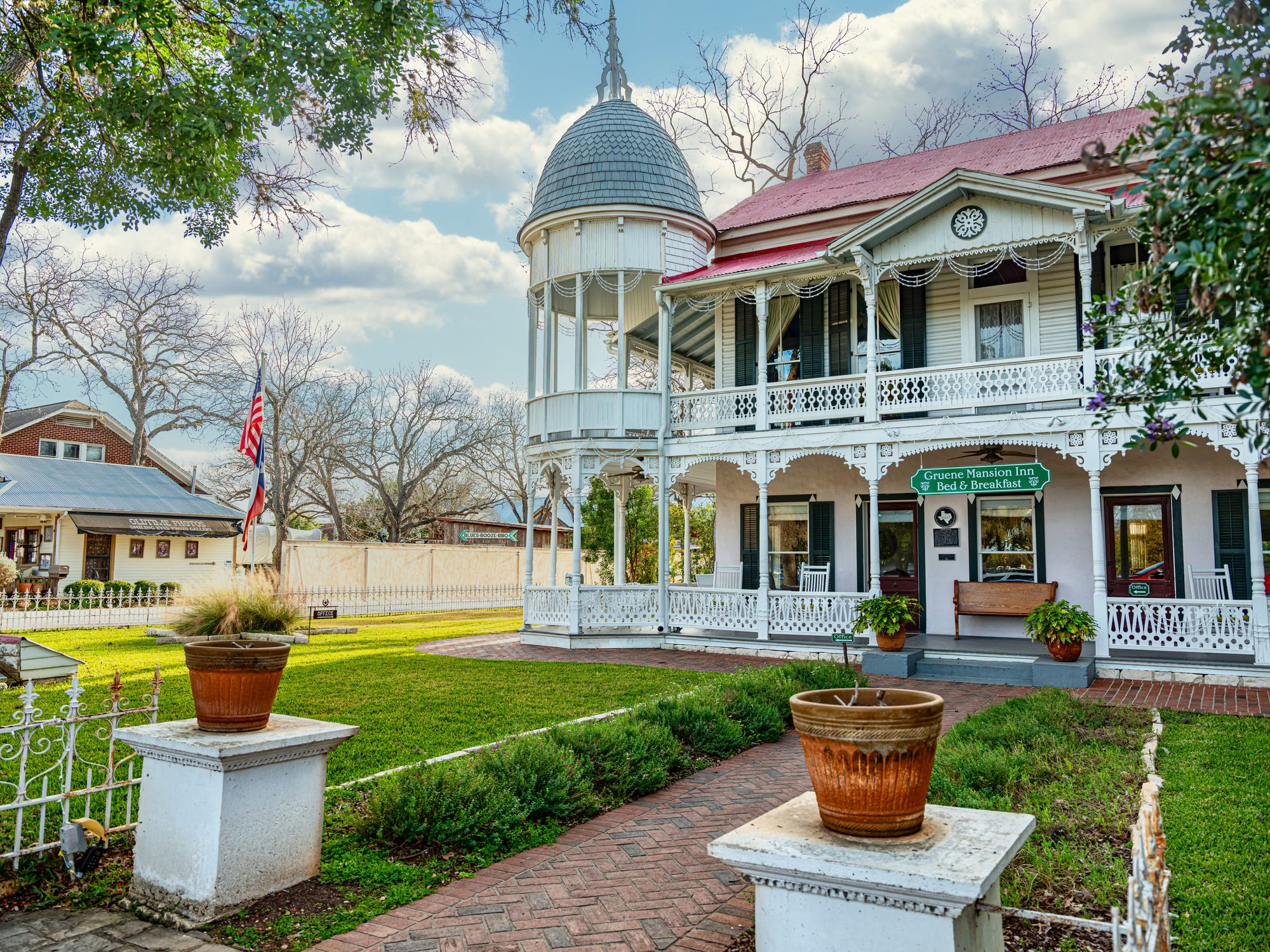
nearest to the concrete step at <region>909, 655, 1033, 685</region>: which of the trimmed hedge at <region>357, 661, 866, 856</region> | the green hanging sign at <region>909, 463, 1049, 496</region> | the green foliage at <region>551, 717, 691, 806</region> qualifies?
the green hanging sign at <region>909, 463, 1049, 496</region>

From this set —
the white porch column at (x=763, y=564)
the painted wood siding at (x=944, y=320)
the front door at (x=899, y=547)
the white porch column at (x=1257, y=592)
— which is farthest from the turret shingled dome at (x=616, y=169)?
the white porch column at (x=1257, y=592)

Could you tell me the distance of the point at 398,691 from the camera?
1096 centimetres

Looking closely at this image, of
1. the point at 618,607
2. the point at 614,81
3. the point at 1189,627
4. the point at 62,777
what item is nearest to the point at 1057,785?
the point at 62,777

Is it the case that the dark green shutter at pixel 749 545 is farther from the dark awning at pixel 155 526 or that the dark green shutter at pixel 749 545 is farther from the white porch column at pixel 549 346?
the dark awning at pixel 155 526

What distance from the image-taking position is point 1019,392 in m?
13.7

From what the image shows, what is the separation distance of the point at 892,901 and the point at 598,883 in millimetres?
2457

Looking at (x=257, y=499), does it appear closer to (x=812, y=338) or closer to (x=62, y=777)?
(x=62, y=777)

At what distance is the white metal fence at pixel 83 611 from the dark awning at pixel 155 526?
6097 mm

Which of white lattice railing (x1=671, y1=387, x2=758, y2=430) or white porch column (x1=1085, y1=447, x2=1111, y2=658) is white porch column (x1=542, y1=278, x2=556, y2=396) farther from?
white porch column (x1=1085, y1=447, x2=1111, y2=658)

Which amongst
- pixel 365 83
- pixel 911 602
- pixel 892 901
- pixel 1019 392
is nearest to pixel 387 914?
pixel 892 901

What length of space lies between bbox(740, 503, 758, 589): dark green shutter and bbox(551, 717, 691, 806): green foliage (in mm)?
10169

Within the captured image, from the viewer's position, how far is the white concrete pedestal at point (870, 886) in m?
2.71

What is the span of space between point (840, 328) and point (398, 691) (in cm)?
1070

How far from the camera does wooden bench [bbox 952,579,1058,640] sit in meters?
14.1
